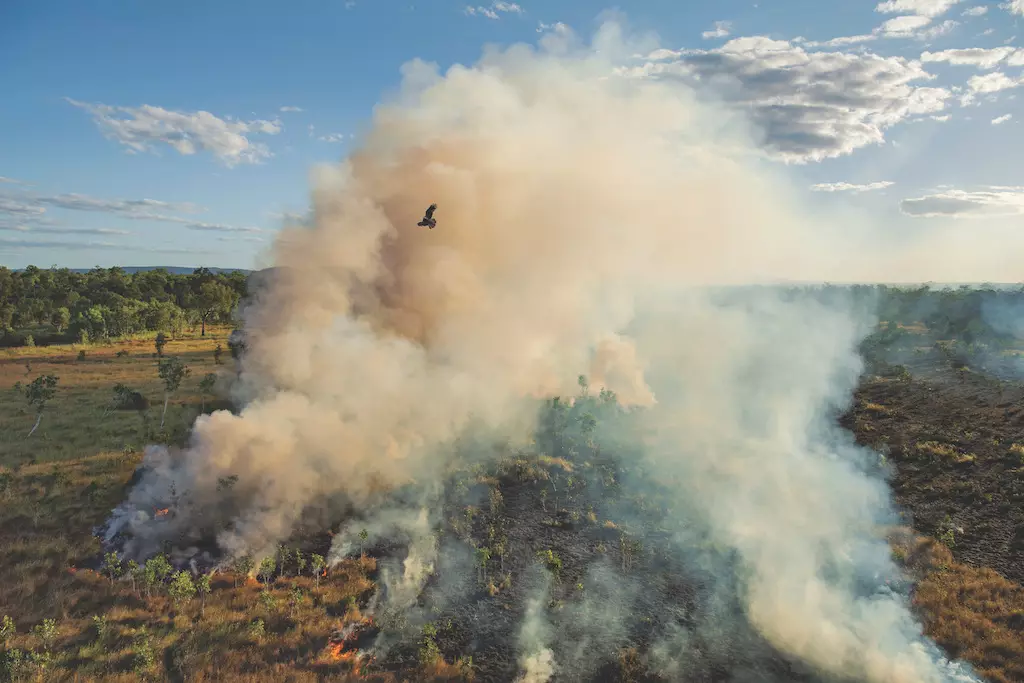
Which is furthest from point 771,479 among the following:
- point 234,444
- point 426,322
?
point 234,444

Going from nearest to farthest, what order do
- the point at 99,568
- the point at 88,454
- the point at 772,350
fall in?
the point at 99,568
the point at 88,454
the point at 772,350

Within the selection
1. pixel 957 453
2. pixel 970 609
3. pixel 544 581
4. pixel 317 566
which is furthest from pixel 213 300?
pixel 970 609

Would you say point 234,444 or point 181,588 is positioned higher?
point 234,444

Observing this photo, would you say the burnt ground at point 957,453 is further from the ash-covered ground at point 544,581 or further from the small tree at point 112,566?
the small tree at point 112,566

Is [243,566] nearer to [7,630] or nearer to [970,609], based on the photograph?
[7,630]

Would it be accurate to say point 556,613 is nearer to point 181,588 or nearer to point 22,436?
point 181,588

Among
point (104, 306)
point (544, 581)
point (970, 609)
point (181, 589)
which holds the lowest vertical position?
point (544, 581)
